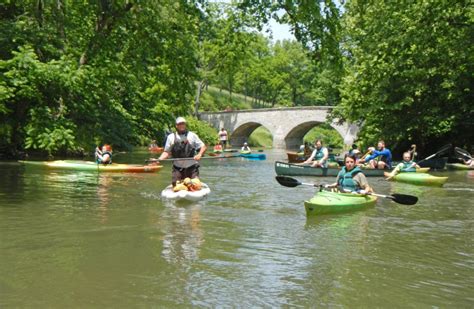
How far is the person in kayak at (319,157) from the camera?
18.9 m

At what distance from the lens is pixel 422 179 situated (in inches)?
650

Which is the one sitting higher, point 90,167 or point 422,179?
point 90,167

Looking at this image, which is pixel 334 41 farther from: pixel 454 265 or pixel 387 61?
pixel 387 61

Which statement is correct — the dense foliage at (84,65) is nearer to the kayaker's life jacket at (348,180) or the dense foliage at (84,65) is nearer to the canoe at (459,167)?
the kayaker's life jacket at (348,180)

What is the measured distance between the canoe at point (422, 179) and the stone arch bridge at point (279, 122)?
97.8 ft

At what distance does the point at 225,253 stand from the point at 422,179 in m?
11.1

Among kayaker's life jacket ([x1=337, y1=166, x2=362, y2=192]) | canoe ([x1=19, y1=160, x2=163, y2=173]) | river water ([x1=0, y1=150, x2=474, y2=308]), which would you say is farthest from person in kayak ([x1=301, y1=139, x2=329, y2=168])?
kayaker's life jacket ([x1=337, y1=166, x2=362, y2=192])

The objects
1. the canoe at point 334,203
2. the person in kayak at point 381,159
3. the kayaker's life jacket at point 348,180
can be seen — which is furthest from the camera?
the person in kayak at point 381,159

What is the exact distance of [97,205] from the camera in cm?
1088

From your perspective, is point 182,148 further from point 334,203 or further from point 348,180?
point 348,180

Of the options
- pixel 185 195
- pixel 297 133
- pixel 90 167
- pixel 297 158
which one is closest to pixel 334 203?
pixel 185 195

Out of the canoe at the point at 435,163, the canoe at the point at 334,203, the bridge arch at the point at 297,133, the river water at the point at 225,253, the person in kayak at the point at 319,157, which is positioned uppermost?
the bridge arch at the point at 297,133

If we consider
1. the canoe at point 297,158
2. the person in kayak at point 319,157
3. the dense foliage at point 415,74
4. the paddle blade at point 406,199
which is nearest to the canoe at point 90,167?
the person in kayak at point 319,157

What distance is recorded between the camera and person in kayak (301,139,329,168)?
18859 mm
